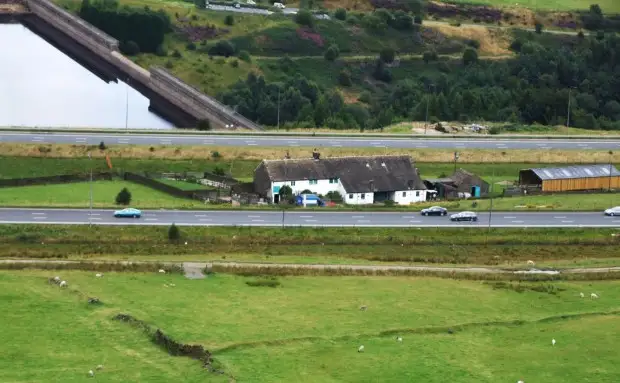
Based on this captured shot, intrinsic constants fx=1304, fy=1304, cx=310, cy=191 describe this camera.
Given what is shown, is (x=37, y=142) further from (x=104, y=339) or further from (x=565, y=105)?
(x=565, y=105)

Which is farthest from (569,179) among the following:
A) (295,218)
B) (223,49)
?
(223,49)

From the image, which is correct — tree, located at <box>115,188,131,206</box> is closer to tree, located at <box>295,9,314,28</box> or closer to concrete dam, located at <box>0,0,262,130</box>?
concrete dam, located at <box>0,0,262,130</box>

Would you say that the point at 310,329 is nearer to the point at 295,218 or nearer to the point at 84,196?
the point at 295,218

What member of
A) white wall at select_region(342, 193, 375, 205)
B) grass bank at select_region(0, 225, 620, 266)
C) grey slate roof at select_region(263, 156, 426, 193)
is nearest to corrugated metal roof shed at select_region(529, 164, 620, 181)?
grey slate roof at select_region(263, 156, 426, 193)

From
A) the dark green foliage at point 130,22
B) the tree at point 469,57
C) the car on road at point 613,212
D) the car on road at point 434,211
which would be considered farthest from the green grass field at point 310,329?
the tree at point 469,57

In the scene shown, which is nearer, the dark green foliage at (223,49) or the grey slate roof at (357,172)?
the grey slate roof at (357,172)

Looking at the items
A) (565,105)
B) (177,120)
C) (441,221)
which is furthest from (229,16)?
(441,221)

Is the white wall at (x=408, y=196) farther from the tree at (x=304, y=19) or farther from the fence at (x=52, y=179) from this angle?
the tree at (x=304, y=19)
